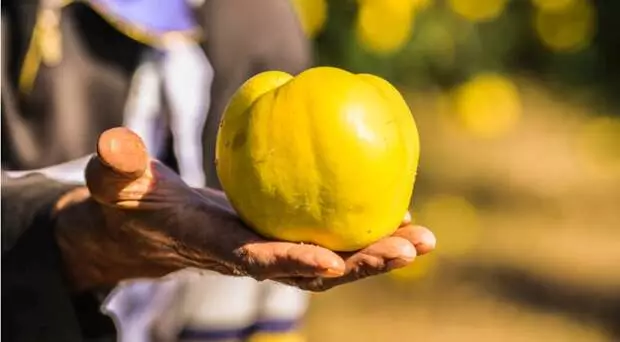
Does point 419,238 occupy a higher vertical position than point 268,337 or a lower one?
higher

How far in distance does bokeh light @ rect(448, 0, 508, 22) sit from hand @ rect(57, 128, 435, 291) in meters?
1.27

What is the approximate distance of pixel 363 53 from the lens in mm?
2248

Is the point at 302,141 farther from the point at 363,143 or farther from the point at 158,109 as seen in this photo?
the point at 158,109

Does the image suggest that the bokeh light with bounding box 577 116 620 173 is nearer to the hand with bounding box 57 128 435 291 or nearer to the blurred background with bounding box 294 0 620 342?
the blurred background with bounding box 294 0 620 342

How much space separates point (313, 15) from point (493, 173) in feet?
2.23

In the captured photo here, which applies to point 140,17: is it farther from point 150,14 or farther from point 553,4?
point 553,4

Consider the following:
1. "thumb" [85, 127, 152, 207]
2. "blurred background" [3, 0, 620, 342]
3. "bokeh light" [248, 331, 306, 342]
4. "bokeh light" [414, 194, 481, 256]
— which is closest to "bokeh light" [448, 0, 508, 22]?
"blurred background" [3, 0, 620, 342]

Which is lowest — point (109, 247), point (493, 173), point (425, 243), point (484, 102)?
point (493, 173)

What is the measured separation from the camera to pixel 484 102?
8.03ft

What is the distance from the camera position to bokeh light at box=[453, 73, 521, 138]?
2.40m

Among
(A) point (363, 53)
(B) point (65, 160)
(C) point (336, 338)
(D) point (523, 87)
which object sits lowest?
(C) point (336, 338)

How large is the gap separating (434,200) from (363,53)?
14.3 inches

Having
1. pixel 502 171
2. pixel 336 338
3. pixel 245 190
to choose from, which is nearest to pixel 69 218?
pixel 245 190

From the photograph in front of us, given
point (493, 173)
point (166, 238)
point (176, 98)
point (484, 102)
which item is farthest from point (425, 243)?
point (493, 173)
